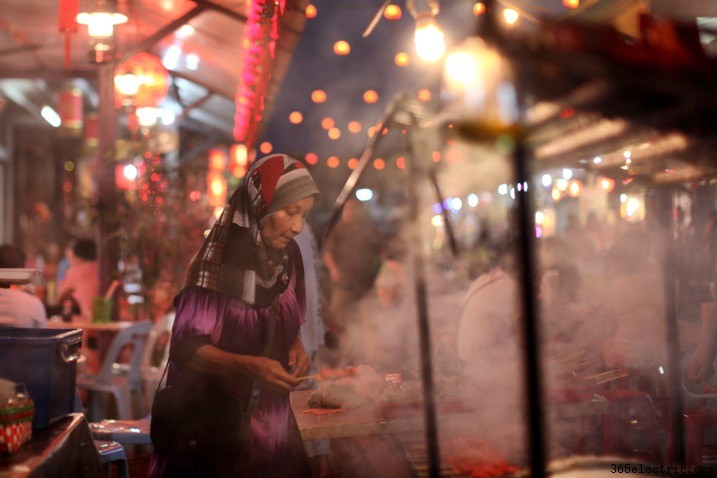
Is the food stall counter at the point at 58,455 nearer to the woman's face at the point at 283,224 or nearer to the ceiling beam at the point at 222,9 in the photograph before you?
the woman's face at the point at 283,224

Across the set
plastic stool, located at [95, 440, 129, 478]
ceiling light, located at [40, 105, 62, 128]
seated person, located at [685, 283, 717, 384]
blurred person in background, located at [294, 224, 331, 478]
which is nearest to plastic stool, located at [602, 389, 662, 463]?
seated person, located at [685, 283, 717, 384]

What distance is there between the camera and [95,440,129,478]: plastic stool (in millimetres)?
3787

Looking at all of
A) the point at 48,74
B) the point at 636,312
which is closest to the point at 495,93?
the point at 636,312

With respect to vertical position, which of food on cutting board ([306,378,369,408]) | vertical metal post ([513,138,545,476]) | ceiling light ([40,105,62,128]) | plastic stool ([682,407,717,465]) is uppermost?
ceiling light ([40,105,62,128])

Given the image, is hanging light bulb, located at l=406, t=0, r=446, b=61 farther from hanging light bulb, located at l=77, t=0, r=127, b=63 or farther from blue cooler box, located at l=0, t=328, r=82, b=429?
blue cooler box, located at l=0, t=328, r=82, b=429

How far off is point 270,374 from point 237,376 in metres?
0.14

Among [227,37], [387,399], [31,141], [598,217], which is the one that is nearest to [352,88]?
[227,37]

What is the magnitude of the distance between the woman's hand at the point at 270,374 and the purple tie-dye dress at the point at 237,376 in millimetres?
41

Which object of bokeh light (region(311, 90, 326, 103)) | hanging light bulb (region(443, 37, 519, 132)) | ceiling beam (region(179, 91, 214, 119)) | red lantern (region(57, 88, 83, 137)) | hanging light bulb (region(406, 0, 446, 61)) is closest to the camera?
hanging light bulb (region(443, 37, 519, 132))

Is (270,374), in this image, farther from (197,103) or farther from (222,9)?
(197,103)

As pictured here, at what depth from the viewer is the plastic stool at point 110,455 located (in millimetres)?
3787

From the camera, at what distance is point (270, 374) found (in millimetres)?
3080

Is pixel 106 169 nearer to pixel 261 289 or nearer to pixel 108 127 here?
pixel 108 127

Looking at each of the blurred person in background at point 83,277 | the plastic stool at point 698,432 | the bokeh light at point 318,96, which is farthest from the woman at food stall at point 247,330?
the bokeh light at point 318,96
